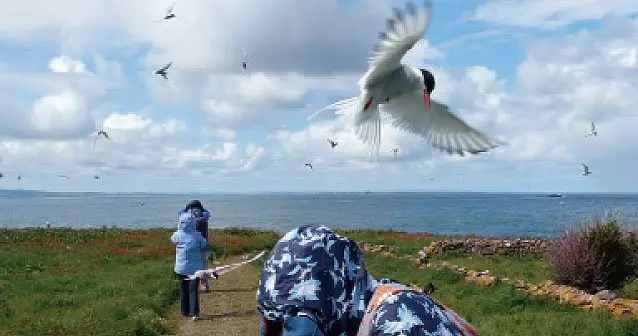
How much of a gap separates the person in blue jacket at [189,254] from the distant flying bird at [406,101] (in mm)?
7843

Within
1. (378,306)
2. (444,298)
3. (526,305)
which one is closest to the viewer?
(378,306)

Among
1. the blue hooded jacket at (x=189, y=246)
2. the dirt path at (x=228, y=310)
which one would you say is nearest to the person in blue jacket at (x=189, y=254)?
the blue hooded jacket at (x=189, y=246)

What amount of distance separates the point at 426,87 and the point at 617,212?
44.1ft

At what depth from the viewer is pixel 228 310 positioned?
1388 cm

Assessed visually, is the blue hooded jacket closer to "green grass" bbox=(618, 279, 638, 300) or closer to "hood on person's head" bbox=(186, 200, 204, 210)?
"hood on person's head" bbox=(186, 200, 204, 210)

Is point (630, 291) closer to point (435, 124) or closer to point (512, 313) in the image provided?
point (512, 313)

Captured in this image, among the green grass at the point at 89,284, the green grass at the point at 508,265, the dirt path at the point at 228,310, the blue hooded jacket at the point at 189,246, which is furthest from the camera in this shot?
the green grass at the point at 508,265

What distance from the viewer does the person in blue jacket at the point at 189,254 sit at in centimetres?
1254

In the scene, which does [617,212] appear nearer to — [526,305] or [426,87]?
[526,305]

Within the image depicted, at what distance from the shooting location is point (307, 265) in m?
2.21

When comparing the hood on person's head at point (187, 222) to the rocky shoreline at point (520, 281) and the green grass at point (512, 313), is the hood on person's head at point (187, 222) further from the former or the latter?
the green grass at point (512, 313)

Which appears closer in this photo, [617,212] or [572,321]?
[572,321]

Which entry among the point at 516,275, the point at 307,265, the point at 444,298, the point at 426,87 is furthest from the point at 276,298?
the point at 516,275

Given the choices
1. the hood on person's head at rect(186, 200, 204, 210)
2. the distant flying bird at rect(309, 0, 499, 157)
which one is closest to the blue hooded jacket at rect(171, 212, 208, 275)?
the hood on person's head at rect(186, 200, 204, 210)
